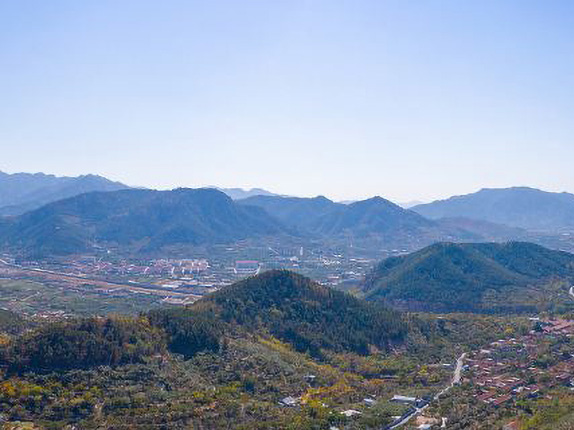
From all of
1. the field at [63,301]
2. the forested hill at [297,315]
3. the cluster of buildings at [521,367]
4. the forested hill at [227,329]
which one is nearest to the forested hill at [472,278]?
the cluster of buildings at [521,367]

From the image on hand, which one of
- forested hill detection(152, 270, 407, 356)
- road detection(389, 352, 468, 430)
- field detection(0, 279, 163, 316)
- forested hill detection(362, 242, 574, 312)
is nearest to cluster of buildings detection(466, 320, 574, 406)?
road detection(389, 352, 468, 430)

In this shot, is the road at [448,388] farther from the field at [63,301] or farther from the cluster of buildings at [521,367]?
the field at [63,301]

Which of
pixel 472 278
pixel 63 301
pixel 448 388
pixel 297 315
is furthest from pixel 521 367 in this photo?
pixel 63 301

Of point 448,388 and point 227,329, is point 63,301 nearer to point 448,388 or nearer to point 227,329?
point 227,329

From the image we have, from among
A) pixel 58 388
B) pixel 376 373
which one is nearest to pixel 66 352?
pixel 58 388

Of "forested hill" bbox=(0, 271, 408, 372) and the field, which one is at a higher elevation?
"forested hill" bbox=(0, 271, 408, 372)

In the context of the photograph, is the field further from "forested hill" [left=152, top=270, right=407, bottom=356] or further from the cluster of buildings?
the cluster of buildings
